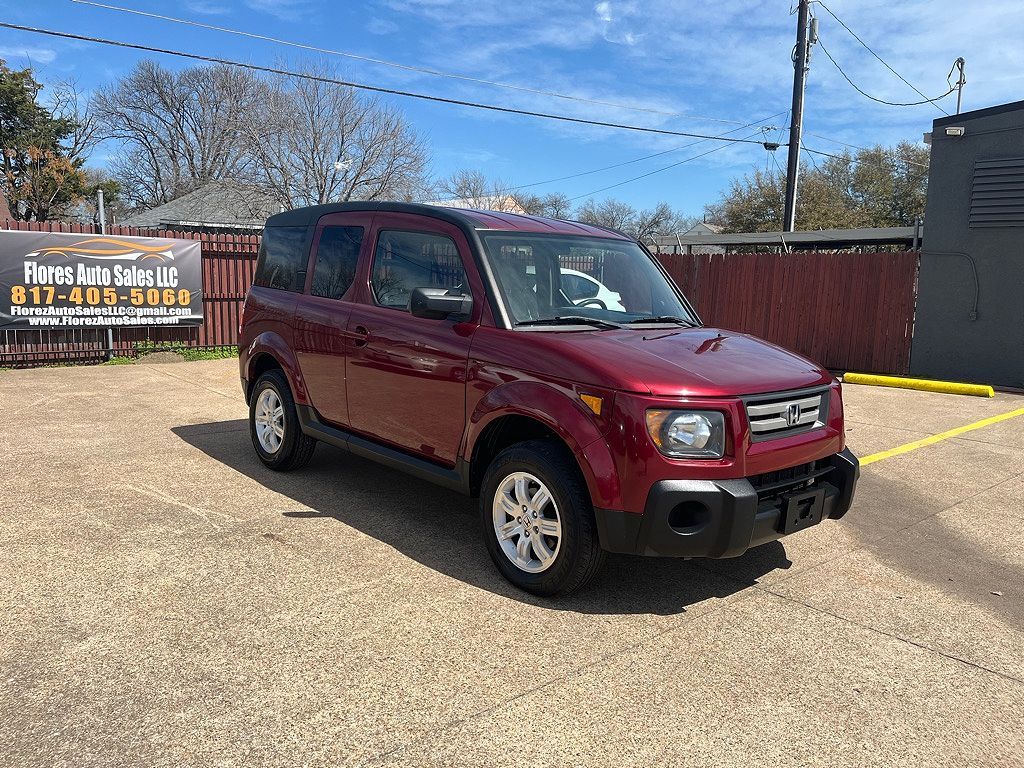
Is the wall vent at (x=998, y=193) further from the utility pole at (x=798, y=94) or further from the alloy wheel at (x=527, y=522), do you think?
the alloy wheel at (x=527, y=522)

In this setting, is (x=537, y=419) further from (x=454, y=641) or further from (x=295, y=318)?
(x=295, y=318)

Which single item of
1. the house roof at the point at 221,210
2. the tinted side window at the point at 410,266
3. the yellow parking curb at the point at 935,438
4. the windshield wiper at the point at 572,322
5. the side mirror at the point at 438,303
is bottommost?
the yellow parking curb at the point at 935,438

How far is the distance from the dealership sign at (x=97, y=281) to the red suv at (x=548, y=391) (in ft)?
25.2

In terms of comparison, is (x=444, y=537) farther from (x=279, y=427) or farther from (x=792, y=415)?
(x=792, y=415)

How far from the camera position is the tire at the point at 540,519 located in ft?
11.8

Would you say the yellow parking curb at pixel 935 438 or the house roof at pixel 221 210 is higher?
the house roof at pixel 221 210

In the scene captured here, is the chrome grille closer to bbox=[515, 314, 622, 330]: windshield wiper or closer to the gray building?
bbox=[515, 314, 622, 330]: windshield wiper

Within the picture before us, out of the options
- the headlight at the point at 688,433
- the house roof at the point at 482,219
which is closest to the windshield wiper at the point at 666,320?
the house roof at the point at 482,219

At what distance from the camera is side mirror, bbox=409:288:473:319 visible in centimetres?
411

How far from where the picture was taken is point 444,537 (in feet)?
15.3

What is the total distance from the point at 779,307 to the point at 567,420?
12.0 meters

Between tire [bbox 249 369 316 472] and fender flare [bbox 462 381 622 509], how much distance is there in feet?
7.25

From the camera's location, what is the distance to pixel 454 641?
3367 millimetres

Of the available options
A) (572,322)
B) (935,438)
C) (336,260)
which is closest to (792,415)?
(572,322)
